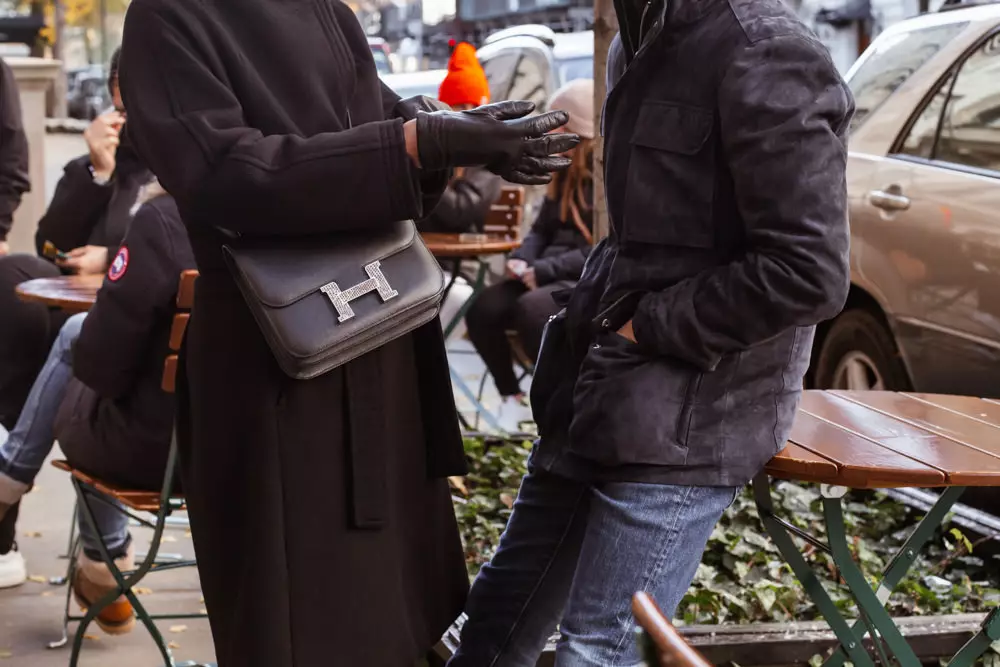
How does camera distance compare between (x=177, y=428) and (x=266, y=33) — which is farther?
(x=177, y=428)

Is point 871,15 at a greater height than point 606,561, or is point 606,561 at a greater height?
point 606,561

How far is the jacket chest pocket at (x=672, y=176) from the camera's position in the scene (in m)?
2.06

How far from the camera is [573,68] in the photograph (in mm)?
11320

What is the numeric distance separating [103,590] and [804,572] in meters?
2.32

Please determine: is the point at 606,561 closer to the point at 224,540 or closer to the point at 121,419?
the point at 224,540

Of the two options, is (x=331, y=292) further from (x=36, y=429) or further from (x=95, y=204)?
(x=95, y=204)

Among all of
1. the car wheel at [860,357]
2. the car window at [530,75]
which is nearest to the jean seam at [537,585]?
the car wheel at [860,357]

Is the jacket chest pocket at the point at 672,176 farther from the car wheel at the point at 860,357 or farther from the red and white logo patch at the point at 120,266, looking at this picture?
the car wheel at the point at 860,357

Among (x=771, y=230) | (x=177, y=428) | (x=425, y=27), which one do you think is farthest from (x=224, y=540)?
(x=425, y=27)

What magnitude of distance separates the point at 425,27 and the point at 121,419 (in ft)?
137

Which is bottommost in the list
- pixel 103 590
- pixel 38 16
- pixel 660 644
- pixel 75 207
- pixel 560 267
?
pixel 38 16

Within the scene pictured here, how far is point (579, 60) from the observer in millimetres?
11391

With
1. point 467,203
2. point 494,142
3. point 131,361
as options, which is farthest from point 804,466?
point 467,203

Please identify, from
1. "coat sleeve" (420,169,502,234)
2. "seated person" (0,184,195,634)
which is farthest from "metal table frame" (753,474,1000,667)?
"coat sleeve" (420,169,502,234)
